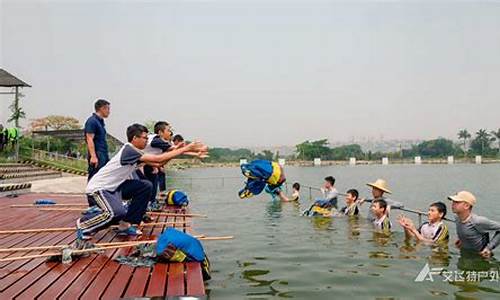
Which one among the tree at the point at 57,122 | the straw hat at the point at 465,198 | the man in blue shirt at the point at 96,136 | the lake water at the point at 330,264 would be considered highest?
the tree at the point at 57,122

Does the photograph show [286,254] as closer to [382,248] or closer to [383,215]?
[382,248]

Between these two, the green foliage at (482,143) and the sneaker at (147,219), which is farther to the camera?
the green foliage at (482,143)

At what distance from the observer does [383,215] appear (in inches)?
370

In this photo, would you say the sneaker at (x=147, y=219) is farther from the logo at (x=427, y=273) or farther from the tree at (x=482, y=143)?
the tree at (x=482, y=143)

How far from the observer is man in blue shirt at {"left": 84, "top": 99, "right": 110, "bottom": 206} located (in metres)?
7.27

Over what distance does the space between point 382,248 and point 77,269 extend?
5.03 metres

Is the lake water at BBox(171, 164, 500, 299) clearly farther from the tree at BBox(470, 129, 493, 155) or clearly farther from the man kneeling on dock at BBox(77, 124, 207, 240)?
the tree at BBox(470, 129, 493, 155)

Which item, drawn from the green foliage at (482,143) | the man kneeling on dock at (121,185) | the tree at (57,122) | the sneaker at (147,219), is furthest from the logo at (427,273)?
the green foliage at (482,143)

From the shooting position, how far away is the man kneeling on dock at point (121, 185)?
18.2 feet

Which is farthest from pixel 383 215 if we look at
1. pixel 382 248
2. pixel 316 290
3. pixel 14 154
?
pixel 14 154

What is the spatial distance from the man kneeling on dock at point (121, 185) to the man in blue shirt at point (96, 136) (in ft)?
4.69

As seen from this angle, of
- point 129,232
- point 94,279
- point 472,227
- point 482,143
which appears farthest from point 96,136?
point 482,143

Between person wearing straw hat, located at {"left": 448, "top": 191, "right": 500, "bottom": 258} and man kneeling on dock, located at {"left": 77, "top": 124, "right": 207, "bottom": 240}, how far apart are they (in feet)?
12.6

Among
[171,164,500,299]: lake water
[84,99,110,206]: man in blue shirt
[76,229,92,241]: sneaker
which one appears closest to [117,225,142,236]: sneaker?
[76,229,92,241]: sneaker
